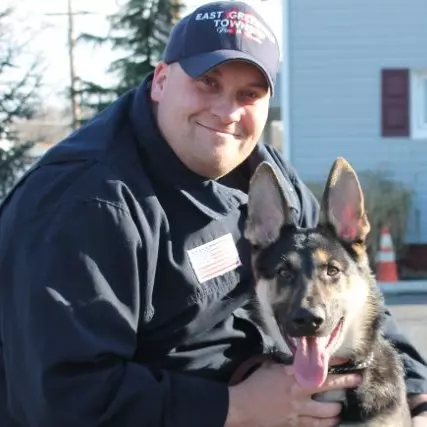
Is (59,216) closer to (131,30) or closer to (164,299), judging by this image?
(164,299)

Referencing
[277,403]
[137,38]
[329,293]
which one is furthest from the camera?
[137,38]

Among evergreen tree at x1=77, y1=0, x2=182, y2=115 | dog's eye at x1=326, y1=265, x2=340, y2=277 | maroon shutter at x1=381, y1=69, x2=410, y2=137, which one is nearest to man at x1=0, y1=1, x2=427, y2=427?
dog's eye at x1=326, y1=265, x2=340, y2=277

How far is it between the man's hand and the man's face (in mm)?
689

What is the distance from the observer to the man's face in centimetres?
278

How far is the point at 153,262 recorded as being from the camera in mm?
2557

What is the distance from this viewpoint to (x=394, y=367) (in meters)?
3.10

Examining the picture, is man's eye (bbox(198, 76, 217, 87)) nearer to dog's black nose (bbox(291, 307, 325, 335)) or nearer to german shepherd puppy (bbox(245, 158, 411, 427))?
german shepherd puppy (bbox(245, 158, 411, 427))

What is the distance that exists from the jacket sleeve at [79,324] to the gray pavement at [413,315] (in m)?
5.75

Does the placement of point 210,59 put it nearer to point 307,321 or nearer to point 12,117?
point 307,321

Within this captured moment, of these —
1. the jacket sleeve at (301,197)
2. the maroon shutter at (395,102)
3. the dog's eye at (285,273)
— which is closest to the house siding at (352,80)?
the maroon shutter at (395,102)

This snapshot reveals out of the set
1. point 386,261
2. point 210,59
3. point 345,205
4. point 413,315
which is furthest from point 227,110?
point 386,261

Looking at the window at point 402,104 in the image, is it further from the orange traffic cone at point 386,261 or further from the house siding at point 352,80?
the orange traffic cone at point 386,261

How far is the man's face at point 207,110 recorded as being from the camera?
2.78 metres

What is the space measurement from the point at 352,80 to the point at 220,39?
12.0 meters
